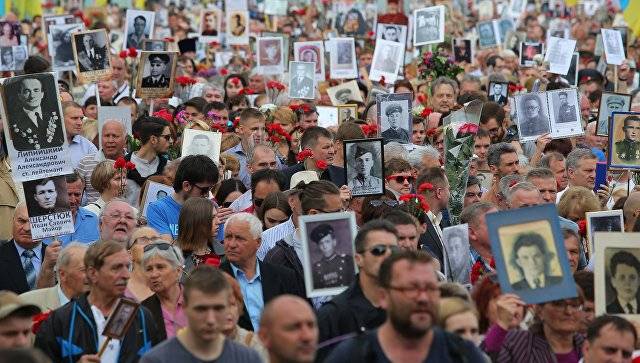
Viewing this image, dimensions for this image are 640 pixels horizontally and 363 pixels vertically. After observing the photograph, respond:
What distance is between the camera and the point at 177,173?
1248 centimetres

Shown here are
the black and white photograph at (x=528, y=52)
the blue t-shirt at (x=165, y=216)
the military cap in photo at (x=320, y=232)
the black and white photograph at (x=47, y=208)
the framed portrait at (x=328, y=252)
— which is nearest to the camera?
the framed portrait at (x=328, y=252)

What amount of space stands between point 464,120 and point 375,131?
3.61ft

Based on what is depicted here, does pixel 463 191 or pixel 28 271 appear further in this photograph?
pixel 463 191

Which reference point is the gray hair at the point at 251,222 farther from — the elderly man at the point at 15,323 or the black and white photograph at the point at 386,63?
the black and white photograph at the point at 386,63

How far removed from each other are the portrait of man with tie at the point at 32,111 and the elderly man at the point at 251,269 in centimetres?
170

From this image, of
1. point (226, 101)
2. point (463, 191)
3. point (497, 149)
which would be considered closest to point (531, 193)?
point (463, 191)

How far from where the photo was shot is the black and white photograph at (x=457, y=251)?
433 inches

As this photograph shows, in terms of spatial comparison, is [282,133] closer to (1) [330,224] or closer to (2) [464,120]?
(2) [464,120]

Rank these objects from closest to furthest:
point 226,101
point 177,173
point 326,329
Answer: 1. point 326,329
2. point 177,173
3. point 226,101

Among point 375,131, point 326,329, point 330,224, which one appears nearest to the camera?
point 326,329


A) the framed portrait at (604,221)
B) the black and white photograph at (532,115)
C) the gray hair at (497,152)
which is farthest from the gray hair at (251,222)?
the black and white photograph at (532,115)

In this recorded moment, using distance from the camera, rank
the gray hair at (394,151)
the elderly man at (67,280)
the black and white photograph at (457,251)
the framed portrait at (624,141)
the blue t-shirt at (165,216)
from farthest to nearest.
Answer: the framed portrait at (624,141)
the gray hair at (394,151)
the blue t-shirt at (165,216)
the black and white photograph at (457,251)
the elderly man at (67,280)

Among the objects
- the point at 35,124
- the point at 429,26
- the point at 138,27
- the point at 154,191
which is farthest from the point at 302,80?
the point at 35,124

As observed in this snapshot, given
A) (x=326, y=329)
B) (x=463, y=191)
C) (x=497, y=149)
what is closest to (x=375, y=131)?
(x=497, y=149)
